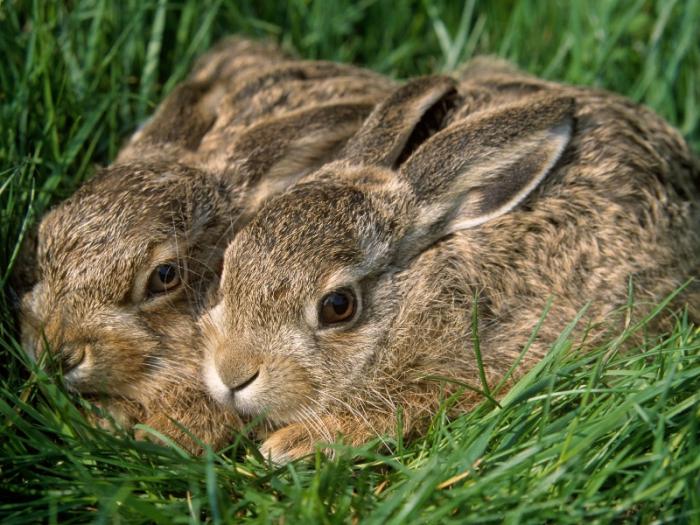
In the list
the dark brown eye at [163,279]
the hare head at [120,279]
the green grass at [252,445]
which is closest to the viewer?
the green grass at [252,445]

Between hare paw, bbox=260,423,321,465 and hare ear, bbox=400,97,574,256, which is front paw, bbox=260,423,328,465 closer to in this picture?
hare paw, bbox=260,423,321,465

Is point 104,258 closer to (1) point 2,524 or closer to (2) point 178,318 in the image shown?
(2) point 178,318

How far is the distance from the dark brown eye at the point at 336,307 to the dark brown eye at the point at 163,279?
2.06ft

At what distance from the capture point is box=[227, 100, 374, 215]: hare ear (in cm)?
421

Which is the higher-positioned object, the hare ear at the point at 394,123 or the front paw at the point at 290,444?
the hare ear at the point at 394,123

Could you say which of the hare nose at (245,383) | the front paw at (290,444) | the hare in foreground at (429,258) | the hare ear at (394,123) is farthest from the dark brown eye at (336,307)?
the hare ear at (394,123)

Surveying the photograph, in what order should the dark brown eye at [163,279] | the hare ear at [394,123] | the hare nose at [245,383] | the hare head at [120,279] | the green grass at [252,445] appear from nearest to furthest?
the green grass at [252,445]
the hare nose at [245,383]
the hare head at [120,279]
the dark brown eye at [163,279]
the hare ear at [394,123]

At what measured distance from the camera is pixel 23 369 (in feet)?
12.7

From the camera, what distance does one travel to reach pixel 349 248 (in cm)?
362

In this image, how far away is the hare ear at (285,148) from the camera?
4.21 meters

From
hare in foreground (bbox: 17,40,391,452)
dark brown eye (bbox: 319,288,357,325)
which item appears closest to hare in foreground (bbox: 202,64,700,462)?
dark brown eye (bbox: 319,288,357,325)

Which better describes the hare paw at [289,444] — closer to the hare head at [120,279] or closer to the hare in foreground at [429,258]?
the hare in foreground at [429,258]

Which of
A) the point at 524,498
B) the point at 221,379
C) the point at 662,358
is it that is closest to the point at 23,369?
the point at 221,379

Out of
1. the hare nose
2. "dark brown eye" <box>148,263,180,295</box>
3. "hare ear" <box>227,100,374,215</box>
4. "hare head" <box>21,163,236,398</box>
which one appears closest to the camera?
the hare nose
